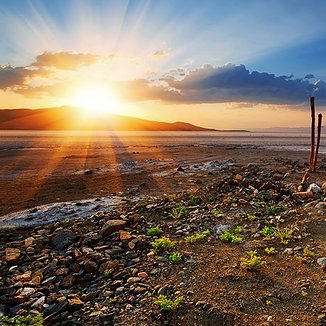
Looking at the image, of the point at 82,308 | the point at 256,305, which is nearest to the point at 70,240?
the point at 82,308

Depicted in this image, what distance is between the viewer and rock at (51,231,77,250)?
8.86 metres

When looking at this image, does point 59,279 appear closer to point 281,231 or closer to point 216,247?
point 216,247

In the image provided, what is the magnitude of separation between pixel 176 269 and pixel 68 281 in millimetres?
2159

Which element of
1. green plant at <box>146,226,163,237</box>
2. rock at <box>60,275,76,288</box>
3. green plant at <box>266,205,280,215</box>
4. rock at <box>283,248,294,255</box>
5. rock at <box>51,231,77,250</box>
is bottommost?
rock at <box>60,275,76,288</box>

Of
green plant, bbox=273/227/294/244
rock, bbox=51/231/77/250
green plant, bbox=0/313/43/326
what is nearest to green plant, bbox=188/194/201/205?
green plant, bbox=273/227/294/244

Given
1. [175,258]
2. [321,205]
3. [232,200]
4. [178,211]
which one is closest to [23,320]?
[175,258]

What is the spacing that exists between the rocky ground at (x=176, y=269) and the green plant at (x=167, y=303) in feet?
0.05

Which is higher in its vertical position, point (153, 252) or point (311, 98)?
point (311, 98)

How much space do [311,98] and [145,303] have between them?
58.6 ft

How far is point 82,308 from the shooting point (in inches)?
228

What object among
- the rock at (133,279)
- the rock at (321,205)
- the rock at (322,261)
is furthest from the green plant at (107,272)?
the rock at (321,205)

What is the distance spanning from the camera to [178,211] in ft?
37.0

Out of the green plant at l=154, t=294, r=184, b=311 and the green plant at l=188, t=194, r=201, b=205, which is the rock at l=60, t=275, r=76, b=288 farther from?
the green plant at l=188, t=194, r=201, b=205

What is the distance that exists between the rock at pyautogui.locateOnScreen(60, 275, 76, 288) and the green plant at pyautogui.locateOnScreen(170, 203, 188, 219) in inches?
178
